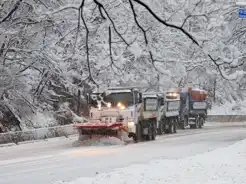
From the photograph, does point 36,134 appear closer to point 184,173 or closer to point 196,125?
→ point 196,125

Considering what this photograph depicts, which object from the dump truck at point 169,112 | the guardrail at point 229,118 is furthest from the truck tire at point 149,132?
the guardrail at point 229,118

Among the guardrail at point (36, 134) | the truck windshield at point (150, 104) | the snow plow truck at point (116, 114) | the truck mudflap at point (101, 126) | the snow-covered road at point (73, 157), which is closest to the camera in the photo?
the snow-covered road at point (73, 157)

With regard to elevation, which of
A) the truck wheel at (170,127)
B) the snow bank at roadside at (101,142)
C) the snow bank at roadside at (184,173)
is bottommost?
the truck wheel at (170,127)

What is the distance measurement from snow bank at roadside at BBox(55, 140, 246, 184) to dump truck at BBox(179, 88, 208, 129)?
24774 millimetres

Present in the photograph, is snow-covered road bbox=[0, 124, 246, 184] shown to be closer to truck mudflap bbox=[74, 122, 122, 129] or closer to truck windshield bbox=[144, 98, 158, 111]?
truck mudflap bbox=[74, 122, 122, 129]

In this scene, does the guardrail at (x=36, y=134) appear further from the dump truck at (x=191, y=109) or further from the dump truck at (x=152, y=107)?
the dump truck at (x=191, y=109)

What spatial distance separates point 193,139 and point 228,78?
21.8 metres

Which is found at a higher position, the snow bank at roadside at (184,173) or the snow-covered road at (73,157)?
the snow bank at roadside at (184,173)

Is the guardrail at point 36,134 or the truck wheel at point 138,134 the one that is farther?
the truck wheel at point 138,134

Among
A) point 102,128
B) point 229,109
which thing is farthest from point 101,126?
point 229,109

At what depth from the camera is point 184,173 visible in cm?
1458

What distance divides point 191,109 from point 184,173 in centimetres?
2962

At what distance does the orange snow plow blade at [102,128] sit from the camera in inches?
1030

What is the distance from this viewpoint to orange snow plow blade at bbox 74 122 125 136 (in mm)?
26156
